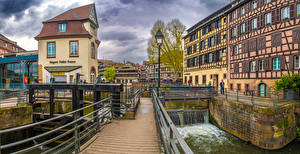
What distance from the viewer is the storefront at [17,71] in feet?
86.1

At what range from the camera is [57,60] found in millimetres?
22516

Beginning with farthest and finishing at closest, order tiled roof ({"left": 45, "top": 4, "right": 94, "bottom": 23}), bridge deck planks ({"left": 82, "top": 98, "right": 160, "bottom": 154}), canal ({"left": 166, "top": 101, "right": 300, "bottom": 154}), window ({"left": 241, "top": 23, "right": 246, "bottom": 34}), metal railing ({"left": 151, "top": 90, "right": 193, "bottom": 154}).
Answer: tiled roof ({"left": 45, "top": 4, "right": 94, "bottom": 23}) → window ({"left": 241, "top": 23, "right": 246, "bottom": 34}) → canal ({"left": 166, "top": 101, "right": 300, "bottom": 154}) → bridge deck planks ({"left": 82, "top": 98, "right": 160, "bottom": 154}) → metal railing ({"left": 151, "top": 90, "right": 193, "bottom": 154})

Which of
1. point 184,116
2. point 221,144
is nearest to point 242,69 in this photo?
point 184,116

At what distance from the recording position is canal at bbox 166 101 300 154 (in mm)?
9844

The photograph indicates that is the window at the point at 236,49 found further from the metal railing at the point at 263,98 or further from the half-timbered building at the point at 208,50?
the metal railing at the point at 263,98

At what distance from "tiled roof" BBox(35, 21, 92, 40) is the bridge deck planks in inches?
796

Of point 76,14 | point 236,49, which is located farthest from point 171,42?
point 76,14

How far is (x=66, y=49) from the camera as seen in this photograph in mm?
22422

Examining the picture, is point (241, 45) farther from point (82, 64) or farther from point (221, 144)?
point (82, 64)

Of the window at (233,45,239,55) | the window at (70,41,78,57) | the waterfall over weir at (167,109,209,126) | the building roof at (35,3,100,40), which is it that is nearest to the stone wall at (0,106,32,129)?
the window at (70,41,78,57)

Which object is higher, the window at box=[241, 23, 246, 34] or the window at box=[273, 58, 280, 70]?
the window at box=[241, 23, 246, 34]

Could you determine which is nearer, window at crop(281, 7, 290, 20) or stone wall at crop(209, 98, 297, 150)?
stone wall at crop(209, 98, 297, 150)

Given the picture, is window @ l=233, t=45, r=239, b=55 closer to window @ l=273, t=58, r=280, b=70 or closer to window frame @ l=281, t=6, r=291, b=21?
window @ l=273, t=58, r=280, b=70

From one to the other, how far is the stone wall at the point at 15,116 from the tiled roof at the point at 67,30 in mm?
13558
